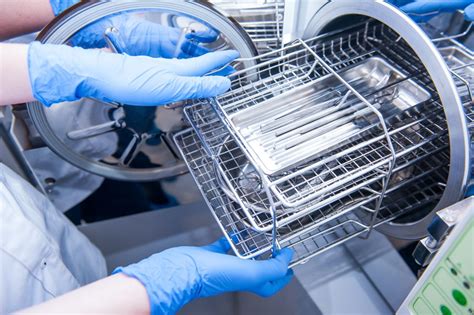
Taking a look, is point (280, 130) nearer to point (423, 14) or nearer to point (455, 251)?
point (455, 251)

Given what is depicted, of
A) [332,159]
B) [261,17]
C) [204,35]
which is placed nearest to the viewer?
[332,159]

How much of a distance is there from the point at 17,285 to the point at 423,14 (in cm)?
123

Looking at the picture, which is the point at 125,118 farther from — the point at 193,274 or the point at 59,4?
the point at 193,274

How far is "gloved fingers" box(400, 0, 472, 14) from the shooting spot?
100 cm

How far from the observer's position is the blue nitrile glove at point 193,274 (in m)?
0.83

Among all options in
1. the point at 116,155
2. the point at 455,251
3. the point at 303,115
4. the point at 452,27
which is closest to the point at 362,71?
the point at 303,115

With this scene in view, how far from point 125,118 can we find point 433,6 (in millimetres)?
953

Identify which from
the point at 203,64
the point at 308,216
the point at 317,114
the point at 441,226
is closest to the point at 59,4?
the point at 203,64

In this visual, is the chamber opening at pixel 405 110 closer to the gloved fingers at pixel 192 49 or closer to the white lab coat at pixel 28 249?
the gloved fingers at pixel 192 49

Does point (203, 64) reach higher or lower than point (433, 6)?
lower

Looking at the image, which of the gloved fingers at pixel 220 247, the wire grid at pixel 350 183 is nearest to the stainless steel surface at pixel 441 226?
the wire grid at pixel 350 183

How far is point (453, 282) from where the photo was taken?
57 centimetres

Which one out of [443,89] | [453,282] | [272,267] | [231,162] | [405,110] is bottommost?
[272,267]

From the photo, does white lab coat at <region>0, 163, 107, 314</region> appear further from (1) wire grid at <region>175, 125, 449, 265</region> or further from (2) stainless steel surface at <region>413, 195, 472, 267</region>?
Result: (2) stainless steel surface at <region>413, 195, 472, 267</region>
